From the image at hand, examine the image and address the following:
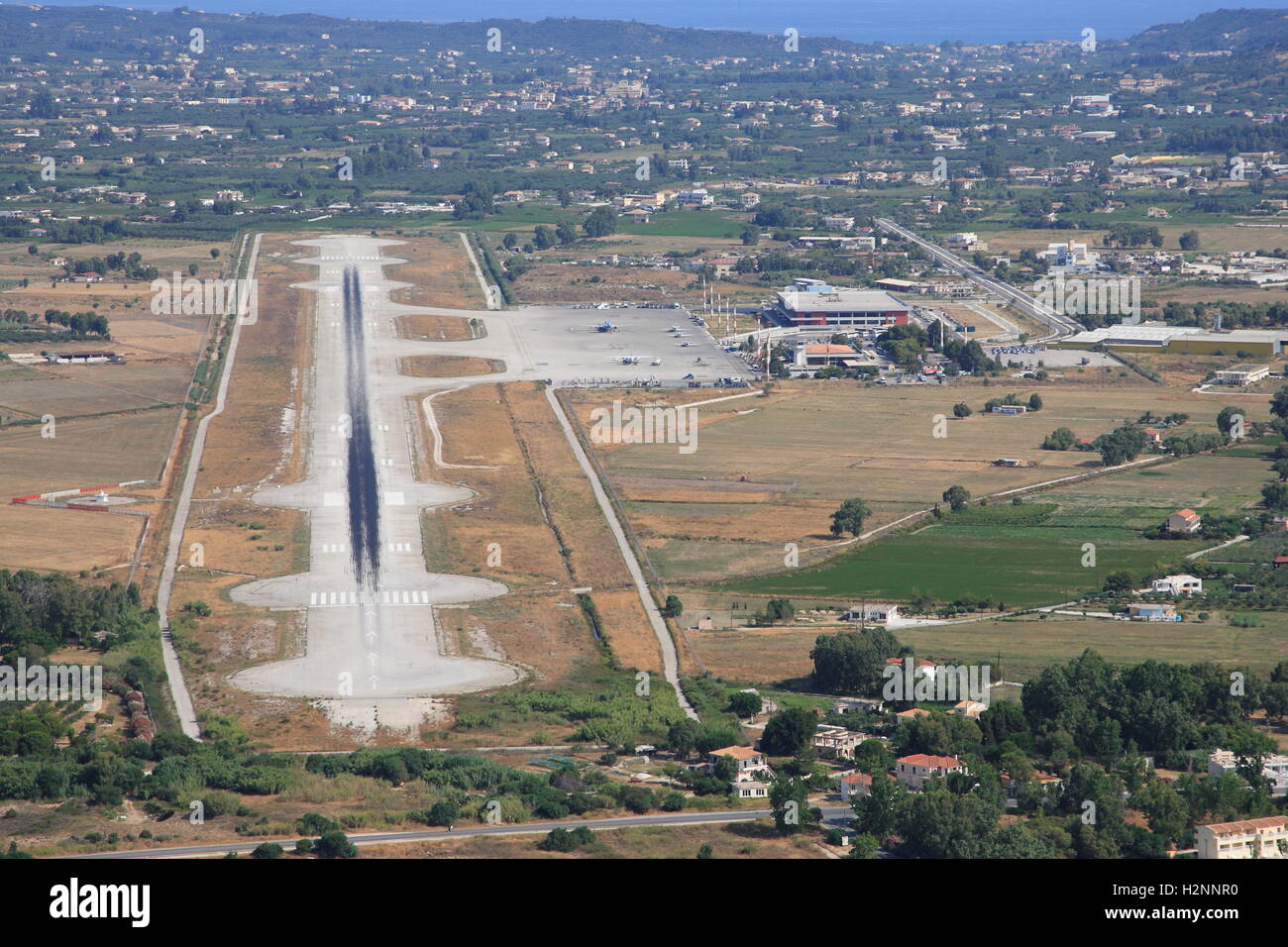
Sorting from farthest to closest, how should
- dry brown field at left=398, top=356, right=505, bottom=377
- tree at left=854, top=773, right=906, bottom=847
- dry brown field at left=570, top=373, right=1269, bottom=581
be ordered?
1. dry brown field at left=398, top=356, right=505, bottom=377
2. dry brown field at left=570, top=373, right=1269, bottom=581
3. tree at left=854, top=773, right=906, bottom=847

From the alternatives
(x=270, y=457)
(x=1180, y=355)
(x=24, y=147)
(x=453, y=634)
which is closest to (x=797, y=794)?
(x=453, y=634)

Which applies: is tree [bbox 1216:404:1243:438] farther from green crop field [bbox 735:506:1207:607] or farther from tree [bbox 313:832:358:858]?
tree [bbox 313:832:358:858]

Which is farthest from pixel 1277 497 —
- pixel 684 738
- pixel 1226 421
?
pixel 684 738

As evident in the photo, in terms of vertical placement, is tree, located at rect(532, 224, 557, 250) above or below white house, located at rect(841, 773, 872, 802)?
above

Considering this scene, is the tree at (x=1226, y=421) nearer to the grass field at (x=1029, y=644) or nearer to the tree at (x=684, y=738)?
the grass field at (x=1029, y=644)

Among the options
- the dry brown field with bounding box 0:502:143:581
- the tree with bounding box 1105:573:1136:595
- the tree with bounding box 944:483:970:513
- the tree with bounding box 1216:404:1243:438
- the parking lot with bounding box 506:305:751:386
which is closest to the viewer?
the tree with bounding box 1105:573:1136:595

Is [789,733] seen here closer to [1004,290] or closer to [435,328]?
[435,328]

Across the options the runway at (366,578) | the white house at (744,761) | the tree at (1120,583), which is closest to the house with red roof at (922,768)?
the white house at (744,761)

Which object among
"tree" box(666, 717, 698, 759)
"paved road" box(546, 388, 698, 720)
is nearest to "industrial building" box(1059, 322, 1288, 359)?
"paved road" box(546, 388, 698, 720)
